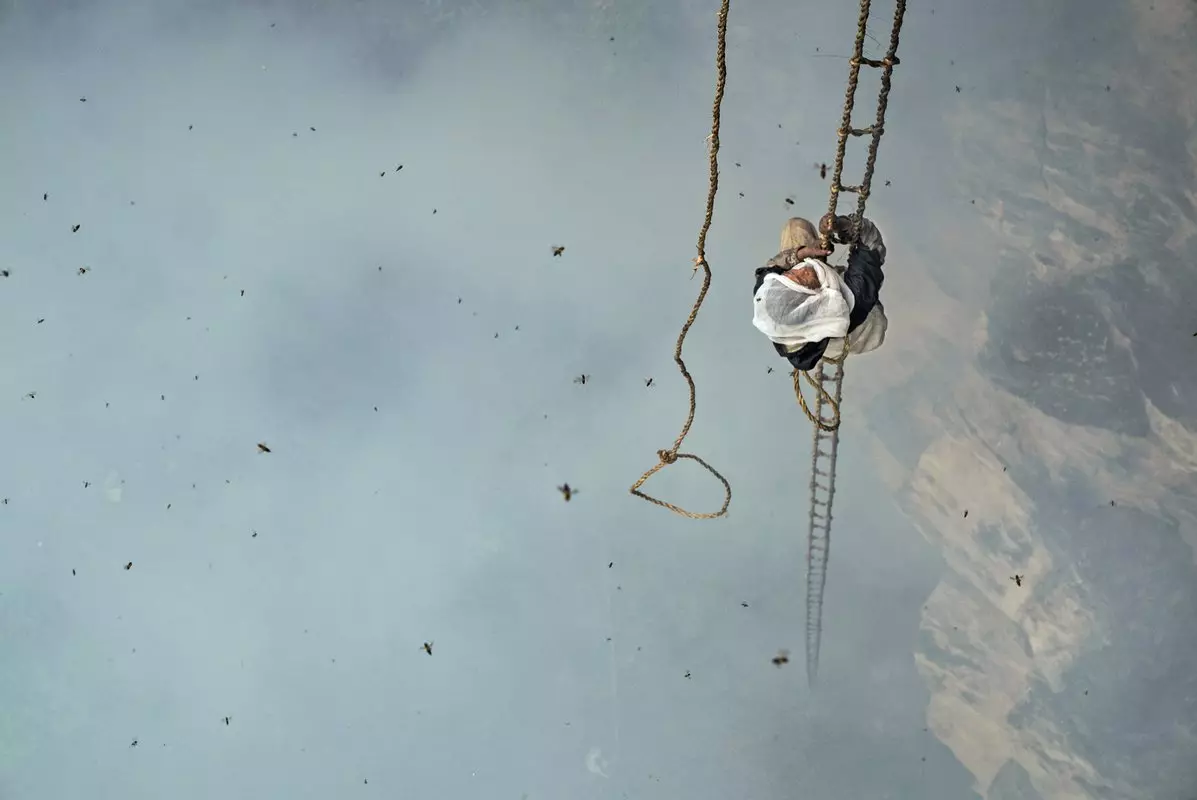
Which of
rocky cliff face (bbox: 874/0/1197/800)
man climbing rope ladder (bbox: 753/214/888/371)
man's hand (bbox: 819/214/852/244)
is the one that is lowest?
rocky cliff face (bbox: 874/0/1197/800)

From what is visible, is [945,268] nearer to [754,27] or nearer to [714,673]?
[754,27]

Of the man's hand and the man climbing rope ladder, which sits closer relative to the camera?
the man climbing rope ladder

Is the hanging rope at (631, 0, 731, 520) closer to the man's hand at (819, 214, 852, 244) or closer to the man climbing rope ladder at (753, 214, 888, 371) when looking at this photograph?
the man climbing rope ladder at (753, 214, 888, 371)

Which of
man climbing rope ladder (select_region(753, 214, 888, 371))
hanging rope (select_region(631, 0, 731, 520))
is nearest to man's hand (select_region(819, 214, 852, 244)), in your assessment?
man climbing rope ladder (select_region(753, 214, 888, 371))

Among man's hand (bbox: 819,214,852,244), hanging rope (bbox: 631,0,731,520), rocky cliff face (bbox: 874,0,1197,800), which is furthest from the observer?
rocky cliff face (bbox: 874,0,1197,800)

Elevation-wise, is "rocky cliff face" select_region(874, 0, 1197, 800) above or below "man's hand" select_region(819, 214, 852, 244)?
below

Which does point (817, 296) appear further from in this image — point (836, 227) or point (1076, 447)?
point (1076, 447)
